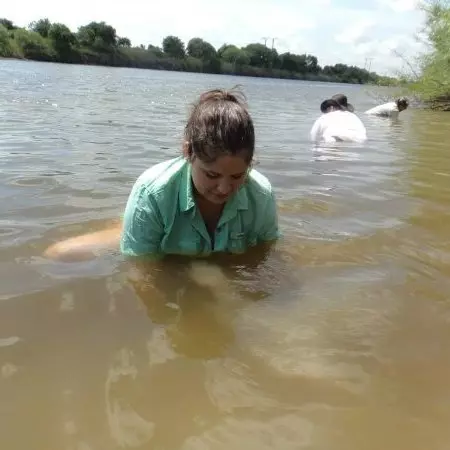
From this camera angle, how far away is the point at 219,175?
259cm

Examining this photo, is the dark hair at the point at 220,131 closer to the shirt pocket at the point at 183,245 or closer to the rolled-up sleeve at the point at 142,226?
the rolled-up sleeve at the point at 142,226

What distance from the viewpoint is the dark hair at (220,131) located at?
8.23 feet

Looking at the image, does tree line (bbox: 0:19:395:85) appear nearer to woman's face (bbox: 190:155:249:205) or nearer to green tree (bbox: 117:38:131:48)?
green tree (bbox: 117:38:131:48)

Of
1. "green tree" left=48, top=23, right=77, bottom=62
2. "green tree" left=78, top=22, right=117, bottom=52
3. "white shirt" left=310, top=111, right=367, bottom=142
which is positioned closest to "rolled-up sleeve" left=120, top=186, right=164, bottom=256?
"white shirt" left=310, top=111, right=367, bottom=142

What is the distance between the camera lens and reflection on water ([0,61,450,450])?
1.70m

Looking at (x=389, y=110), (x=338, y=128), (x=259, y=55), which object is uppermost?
(x=338, y=128)

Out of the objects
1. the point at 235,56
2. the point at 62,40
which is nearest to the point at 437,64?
the point at 62,40

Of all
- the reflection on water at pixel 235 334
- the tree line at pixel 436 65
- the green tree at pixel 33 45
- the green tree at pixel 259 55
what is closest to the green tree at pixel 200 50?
the green tree at pixel 259 55

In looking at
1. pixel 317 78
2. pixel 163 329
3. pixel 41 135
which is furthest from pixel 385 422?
pixel 317 78

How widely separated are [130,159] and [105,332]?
3978 mm

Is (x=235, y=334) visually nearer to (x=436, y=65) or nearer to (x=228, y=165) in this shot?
(x=228, y=165)

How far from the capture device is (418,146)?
27.1ft

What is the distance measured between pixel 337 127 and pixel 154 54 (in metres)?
83.0

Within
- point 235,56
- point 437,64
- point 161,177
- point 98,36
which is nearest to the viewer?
point 161,177
